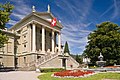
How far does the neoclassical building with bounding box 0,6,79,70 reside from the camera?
4503 centimetres

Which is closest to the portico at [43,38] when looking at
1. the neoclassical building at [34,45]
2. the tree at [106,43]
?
the neoclassical building at [34,45]

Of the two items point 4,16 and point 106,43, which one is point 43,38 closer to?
point 106,43

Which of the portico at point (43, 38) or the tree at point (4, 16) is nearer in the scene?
the tree at point (4, 16)

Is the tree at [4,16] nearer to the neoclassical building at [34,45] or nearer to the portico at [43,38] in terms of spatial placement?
the neoclassical building at [34,45]

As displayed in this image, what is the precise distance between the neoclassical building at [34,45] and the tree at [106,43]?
647cm

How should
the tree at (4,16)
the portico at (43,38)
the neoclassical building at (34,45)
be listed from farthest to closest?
the portico at (43,38) < the neoclassical building at (34,45) < the tree at (4,16)

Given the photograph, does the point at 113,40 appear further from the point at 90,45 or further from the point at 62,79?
the point at 62,79

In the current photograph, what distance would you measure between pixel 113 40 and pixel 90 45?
236 inches

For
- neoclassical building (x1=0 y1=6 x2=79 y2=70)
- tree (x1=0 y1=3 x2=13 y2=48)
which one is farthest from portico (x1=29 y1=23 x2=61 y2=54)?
tree (x1=0 y1=3 x2=13 y2=48)

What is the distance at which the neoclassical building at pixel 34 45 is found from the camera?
4503cm

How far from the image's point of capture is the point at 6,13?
30609 millimetres

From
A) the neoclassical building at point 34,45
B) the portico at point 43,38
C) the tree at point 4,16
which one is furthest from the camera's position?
the portico at point 43,38

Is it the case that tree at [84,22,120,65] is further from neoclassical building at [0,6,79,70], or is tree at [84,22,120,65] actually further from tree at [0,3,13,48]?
tree at [0,3,13,48]

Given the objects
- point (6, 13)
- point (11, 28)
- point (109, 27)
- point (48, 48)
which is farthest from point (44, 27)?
point (6, 13)
